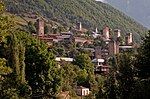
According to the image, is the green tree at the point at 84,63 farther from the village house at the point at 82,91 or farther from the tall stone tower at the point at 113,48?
the tall stone tower at the point at 113,48

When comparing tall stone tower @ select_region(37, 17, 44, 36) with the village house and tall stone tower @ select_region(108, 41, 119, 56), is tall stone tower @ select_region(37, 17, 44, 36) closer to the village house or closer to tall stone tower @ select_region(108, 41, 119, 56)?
tall stone tower @ select_region(108, 41, 119, 56)

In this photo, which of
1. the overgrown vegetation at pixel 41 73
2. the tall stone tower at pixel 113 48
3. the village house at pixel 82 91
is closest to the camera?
the overgrown vegetation at pixel 41 73

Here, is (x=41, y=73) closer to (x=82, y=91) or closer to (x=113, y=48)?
(x=82, y=91)

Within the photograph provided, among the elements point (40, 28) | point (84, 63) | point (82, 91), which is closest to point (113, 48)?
point (40, 28)

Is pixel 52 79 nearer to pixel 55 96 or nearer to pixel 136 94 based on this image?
pixel 55 96

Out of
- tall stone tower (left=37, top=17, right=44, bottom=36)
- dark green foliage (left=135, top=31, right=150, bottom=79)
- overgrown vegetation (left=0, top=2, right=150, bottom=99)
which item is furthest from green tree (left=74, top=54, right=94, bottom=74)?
tall stone tower (left=37, top=17, right=44, bottom=36)

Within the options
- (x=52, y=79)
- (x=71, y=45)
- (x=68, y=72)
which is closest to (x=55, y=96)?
(x=52, y=79)

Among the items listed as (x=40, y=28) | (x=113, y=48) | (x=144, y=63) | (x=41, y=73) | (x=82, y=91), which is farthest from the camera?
(x=40, y=28)

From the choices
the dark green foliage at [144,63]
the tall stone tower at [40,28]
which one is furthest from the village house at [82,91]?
the tall stone tower at [40,28]

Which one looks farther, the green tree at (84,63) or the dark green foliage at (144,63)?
the green tree at (84,63)

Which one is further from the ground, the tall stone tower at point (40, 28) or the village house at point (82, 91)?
the tall stone tower at point (40, 28)

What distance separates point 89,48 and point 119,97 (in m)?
112

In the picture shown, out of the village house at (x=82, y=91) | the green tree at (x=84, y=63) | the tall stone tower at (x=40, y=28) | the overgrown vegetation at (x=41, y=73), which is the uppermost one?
the tall stone tower at (x=40, y=28)

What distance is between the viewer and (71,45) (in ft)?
435
